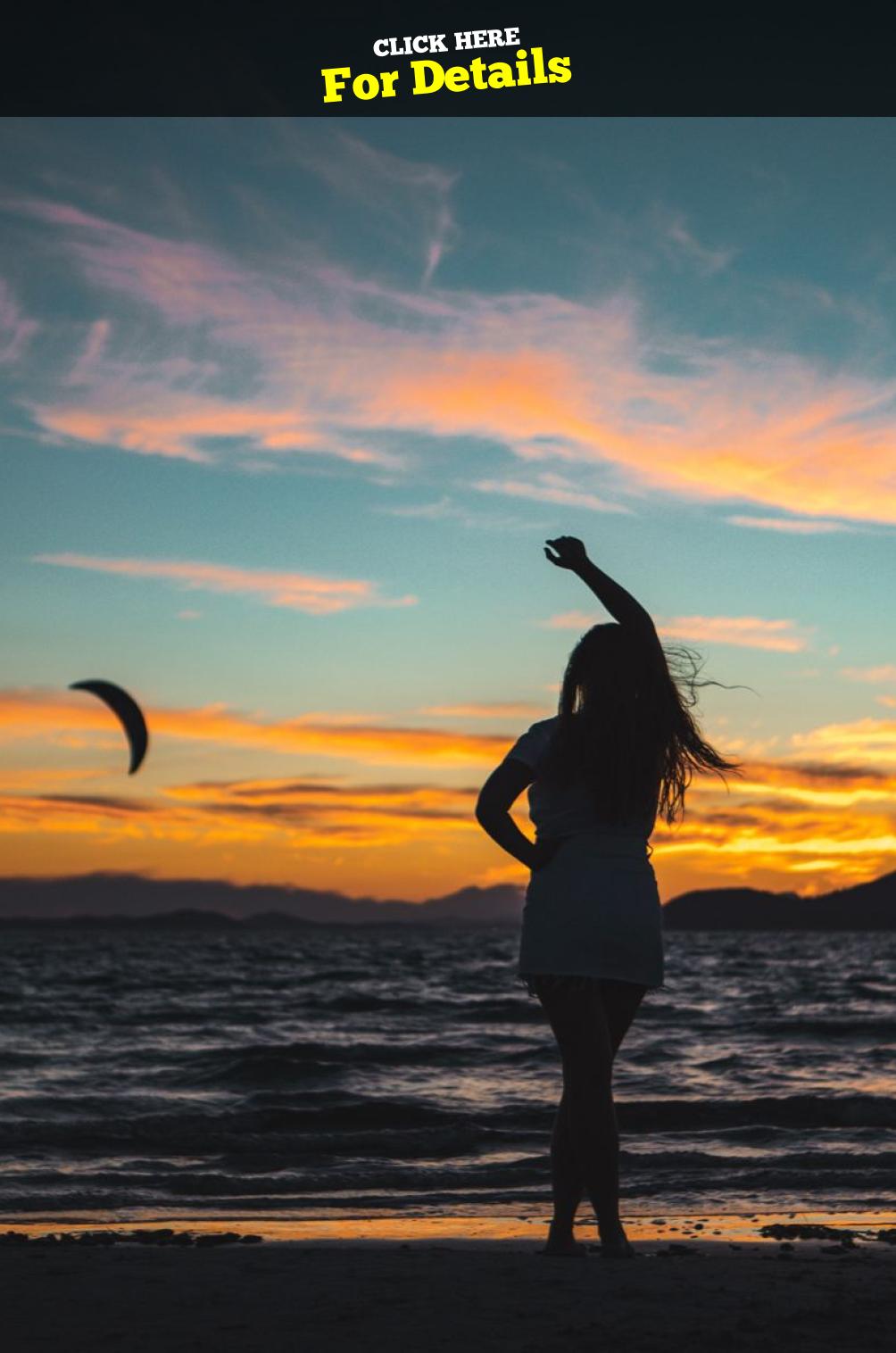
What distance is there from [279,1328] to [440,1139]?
298 inches

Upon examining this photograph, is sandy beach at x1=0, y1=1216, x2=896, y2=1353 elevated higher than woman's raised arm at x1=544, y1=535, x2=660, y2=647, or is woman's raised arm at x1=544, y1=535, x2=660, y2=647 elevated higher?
woman's raised arm at x1=544, y1=535, x2=660, y2=647

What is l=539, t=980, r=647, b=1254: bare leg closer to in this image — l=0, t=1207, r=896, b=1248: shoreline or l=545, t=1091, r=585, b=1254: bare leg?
l=545, t=1091, r=585, b=1254: bare leg

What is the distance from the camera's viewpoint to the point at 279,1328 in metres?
3.66

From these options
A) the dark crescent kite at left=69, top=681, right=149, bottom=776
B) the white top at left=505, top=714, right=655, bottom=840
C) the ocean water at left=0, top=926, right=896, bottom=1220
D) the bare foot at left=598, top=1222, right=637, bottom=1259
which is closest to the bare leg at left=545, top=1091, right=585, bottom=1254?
the bare foot at left=598, top=1222, right=637, bottom=1259

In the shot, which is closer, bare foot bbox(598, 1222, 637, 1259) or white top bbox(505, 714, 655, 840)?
white top bbox(505, 714, 655, 840)

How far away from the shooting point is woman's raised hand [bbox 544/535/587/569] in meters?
4.27

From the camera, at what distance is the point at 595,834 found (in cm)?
416

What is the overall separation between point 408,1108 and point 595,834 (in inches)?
367

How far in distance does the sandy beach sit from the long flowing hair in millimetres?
1342

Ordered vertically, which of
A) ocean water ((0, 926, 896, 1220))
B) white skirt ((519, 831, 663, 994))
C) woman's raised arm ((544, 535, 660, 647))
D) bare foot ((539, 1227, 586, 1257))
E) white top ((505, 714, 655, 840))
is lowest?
ocean water ((0, 926, 896, 1220))

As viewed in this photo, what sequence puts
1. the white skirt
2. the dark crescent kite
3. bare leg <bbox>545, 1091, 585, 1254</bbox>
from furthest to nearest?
the dark crescent kite < bare leg <bbox>545, 1091, 585, 1254</bbox> < the white skirt

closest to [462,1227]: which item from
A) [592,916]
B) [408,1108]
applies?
[592,916]

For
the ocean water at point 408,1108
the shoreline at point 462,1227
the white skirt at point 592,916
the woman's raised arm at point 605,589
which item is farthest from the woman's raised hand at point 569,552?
the ocean water at point 408,1108

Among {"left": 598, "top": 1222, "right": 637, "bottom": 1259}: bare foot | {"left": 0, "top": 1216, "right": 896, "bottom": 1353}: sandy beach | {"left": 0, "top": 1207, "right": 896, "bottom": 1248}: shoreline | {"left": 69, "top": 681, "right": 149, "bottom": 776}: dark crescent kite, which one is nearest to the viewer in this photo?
{"left": 0, "top": 1216, "right": 896, "bottom": 1353}: sandy beach
